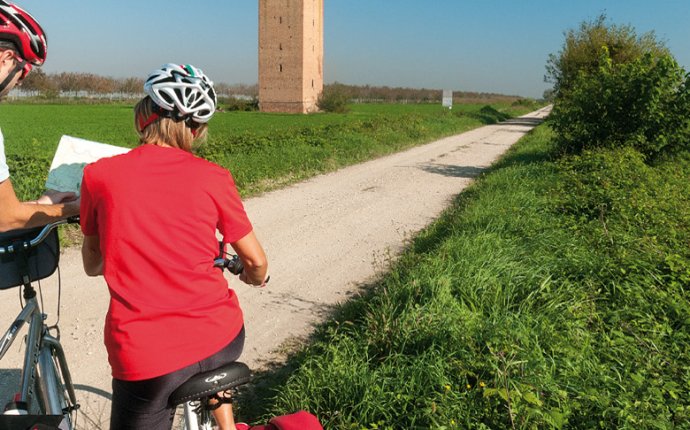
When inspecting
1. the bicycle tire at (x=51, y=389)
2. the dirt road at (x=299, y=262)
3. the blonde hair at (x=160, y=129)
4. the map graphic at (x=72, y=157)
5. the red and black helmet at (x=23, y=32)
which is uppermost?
the red and black helmet at (x=23, y=32)

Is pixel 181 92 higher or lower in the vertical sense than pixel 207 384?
higher

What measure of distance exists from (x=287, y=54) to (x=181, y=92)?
61260 mm

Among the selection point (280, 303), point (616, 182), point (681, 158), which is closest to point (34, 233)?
point (280, 303)

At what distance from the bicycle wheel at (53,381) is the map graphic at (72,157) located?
77 cm

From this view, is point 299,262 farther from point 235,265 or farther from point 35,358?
point 235,265

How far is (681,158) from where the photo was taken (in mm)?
11430

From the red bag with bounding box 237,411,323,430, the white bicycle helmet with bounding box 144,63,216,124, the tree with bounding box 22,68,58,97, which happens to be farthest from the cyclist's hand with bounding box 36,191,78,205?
the tree with bounding box 22,68,58,97

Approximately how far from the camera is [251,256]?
187 centimetres

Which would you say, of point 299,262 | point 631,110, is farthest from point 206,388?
point 631,110

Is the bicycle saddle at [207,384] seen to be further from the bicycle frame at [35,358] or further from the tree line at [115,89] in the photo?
the tree line at [115,89]

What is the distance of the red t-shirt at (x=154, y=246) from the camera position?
1.62m

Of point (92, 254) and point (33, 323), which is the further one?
point (33, 323)

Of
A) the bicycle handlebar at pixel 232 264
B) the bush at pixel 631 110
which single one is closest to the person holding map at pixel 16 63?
the bicycle handlebar at pixel 232 264

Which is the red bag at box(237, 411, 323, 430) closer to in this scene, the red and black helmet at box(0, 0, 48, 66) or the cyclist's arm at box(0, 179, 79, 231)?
the cyclist's arm at box(0, 179, 79, 231)
